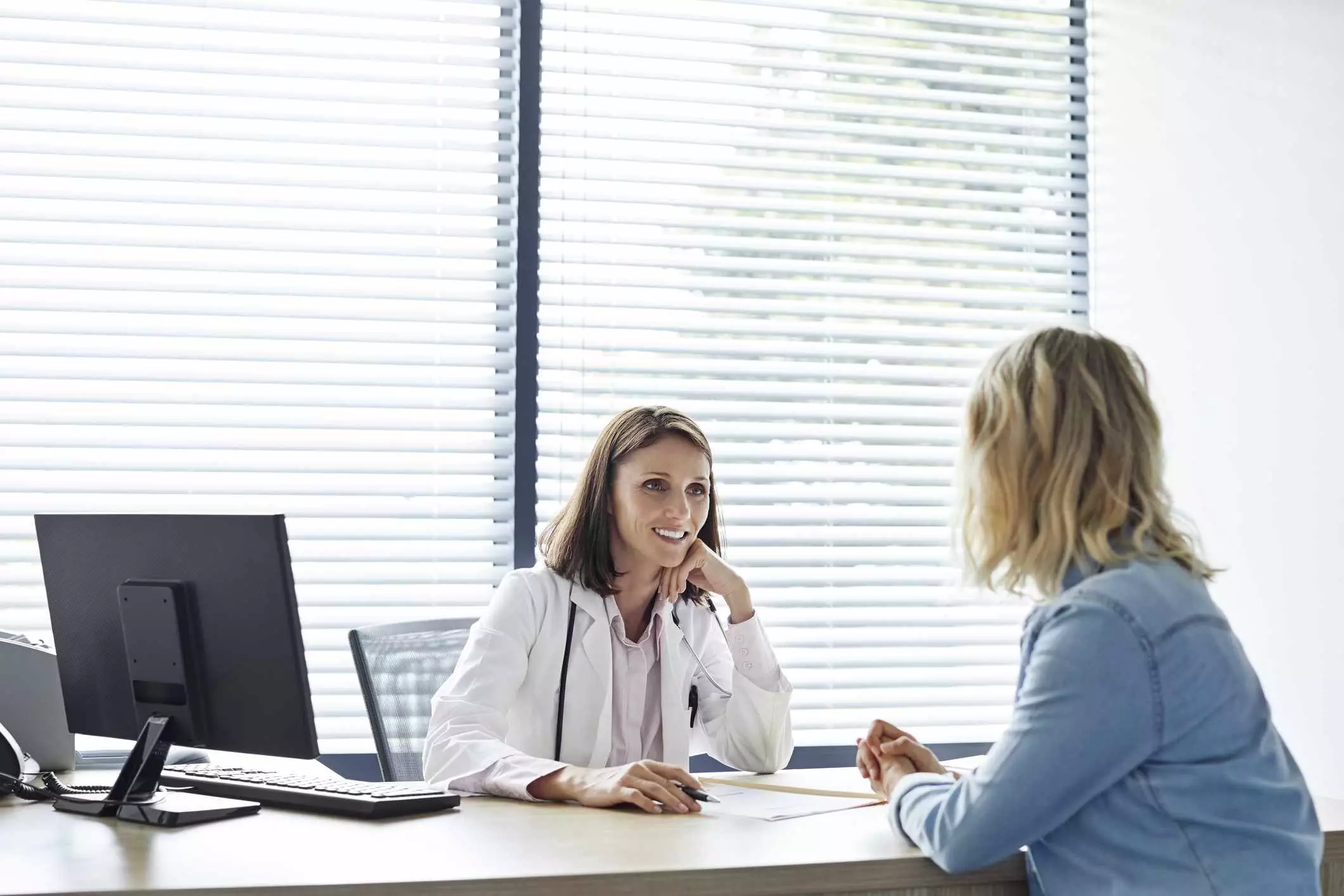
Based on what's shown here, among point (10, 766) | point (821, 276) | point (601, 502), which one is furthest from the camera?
point (821, 276)

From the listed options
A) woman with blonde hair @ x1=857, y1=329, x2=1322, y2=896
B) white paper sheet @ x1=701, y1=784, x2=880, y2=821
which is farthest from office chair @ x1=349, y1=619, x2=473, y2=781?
woman with blonde hair @ x1=857, y1=329, x2=1322, y2=896

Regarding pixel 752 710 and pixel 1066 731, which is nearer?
pixel 1066 731

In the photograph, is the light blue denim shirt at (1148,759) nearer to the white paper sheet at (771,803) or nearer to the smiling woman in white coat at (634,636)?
the white paper sheet at (771,803)

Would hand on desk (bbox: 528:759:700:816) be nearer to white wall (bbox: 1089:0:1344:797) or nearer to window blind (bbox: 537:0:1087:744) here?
window blind (bbox: 537:0:1087:744)

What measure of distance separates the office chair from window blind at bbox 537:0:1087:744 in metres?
0.64

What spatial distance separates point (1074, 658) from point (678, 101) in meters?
2.30

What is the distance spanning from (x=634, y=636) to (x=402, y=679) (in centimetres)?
48

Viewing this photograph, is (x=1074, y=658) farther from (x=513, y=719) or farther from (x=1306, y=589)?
(x=1306, y=589)

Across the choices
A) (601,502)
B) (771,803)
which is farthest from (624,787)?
(601,502)

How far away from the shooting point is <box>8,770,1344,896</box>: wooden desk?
1331mm

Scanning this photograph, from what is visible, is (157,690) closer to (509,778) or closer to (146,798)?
(146,798)

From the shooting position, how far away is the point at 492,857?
1.45 metres

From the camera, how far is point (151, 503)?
2.96 metres

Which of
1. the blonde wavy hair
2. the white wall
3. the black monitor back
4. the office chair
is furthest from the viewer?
the white wall
